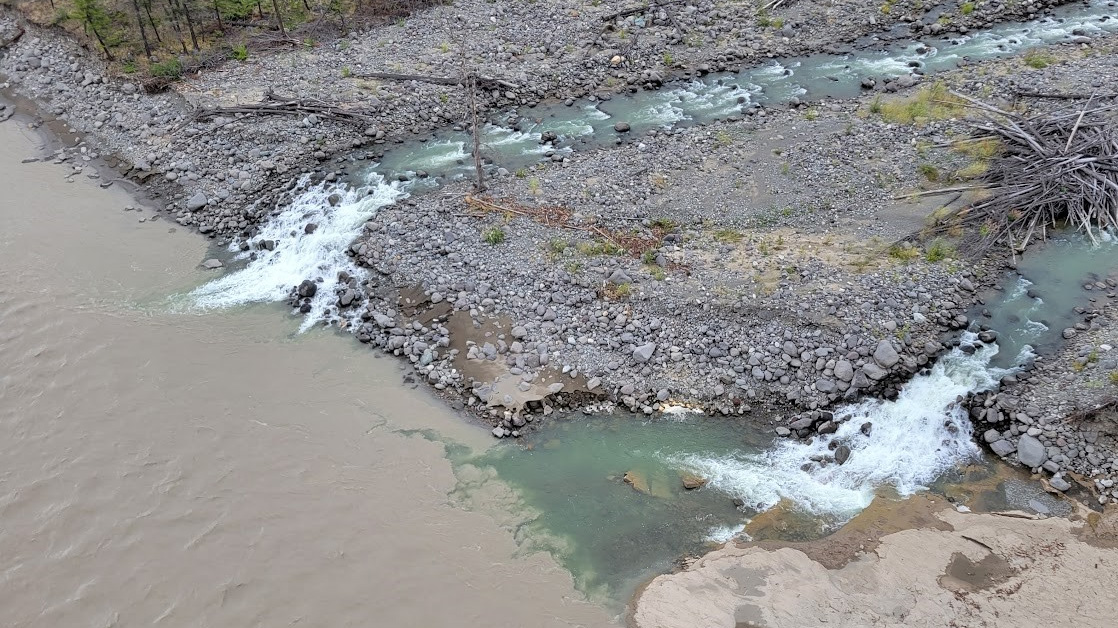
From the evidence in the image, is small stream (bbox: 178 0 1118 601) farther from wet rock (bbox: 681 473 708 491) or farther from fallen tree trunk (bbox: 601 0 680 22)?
fallen tree trunk (bbox: 601 0 680 22)

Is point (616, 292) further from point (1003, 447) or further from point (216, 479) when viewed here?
point (216, 479)

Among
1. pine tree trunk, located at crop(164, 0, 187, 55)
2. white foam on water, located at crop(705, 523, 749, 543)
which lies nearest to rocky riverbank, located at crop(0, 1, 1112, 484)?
white foam on water, located at crop(705, 523, 749, 543)

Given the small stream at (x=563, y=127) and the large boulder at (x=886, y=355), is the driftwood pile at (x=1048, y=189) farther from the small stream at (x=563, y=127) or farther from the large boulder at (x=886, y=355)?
the small stream at (x=563, y=127)

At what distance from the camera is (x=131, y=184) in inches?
905

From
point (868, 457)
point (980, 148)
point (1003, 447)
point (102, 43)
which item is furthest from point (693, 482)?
point (102, 43)

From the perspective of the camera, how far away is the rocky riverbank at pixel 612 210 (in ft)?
52.9

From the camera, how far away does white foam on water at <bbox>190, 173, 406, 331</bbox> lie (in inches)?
757

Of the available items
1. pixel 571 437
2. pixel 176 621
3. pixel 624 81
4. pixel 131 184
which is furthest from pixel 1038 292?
pixel 131 184

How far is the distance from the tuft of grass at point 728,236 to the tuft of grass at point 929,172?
231 inches

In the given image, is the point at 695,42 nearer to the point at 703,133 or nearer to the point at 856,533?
the point at 703,133

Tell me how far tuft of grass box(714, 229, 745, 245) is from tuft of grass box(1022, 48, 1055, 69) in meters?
13.3

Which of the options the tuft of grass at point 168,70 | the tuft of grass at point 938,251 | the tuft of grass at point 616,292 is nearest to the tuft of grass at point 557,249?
the tuft of grass at point 616,292

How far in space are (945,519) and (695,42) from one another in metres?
20.0

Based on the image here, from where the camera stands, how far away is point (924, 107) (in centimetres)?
2242
